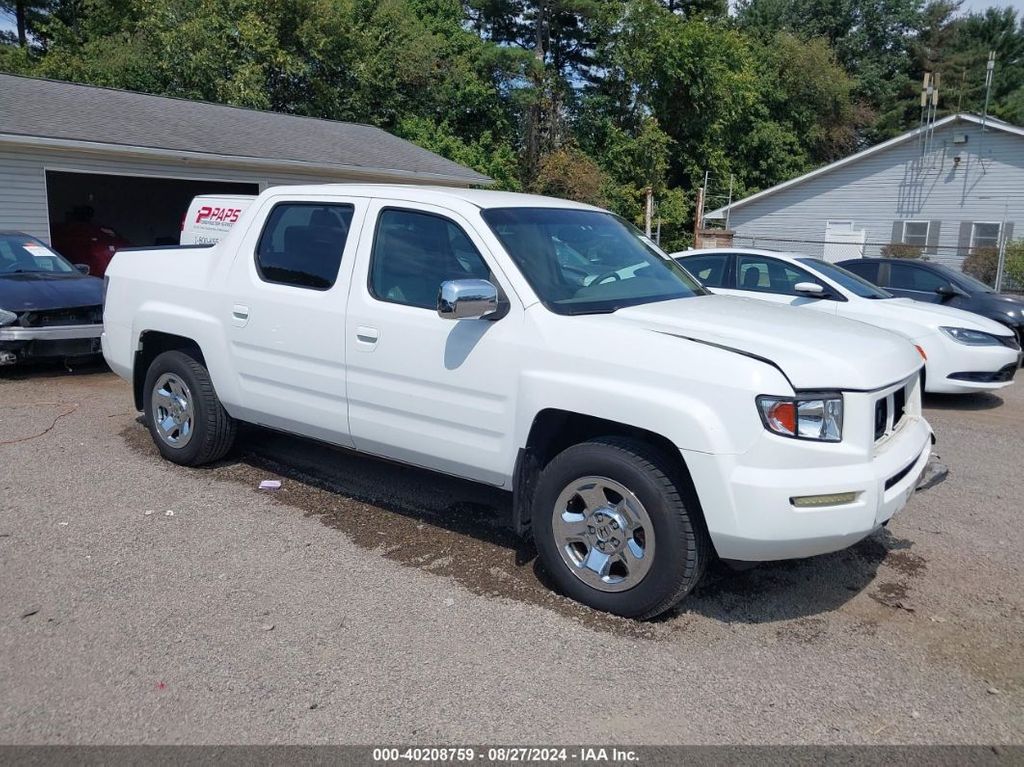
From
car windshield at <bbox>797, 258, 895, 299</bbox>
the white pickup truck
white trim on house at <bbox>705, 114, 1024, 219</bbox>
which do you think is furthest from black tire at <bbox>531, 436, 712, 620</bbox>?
white trim on house at <bbox>705, 114, 1024, 219</bbox>

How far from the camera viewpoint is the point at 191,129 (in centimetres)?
1742

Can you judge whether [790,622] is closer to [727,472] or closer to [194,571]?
[727,472]

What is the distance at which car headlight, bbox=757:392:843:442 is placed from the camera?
3.71m

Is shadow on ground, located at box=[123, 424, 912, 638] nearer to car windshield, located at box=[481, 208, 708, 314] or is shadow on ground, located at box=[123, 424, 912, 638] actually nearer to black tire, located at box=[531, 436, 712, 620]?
black tire, located at box=[531, 436, 712, 620]

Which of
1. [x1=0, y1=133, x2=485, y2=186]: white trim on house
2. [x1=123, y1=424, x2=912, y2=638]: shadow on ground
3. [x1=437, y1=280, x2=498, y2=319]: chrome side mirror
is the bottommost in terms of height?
[x1=123, y1=424, x2=912, y2=638]: shadow on ground

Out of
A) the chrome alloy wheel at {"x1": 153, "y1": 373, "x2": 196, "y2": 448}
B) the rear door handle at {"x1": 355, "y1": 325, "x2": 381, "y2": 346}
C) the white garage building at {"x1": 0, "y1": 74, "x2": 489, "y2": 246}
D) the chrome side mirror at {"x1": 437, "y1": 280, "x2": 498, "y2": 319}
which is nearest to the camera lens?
the chrome side mirror at {"x1": 437, "y1": 280, "x2": 498, "y2": 319}

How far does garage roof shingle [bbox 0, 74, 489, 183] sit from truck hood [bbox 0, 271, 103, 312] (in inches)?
186

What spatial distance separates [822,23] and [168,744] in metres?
52.2

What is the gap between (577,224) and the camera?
516cm

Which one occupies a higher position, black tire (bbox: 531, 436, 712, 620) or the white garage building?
the white garage building

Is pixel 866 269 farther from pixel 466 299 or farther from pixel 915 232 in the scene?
pixel 915 232

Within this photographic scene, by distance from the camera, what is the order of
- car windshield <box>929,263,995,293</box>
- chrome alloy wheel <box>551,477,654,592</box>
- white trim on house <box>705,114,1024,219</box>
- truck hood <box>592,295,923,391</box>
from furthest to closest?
white trim on house <box>705,114,1024,219</box> → car windshield <box>929,263,995,293</box> → chrome alloy wheel <box>551,477,654,592</box> → truck hood <box>592,295,923,391</box>

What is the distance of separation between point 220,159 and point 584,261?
13170 mm

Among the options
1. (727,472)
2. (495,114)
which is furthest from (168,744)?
(495,114)
